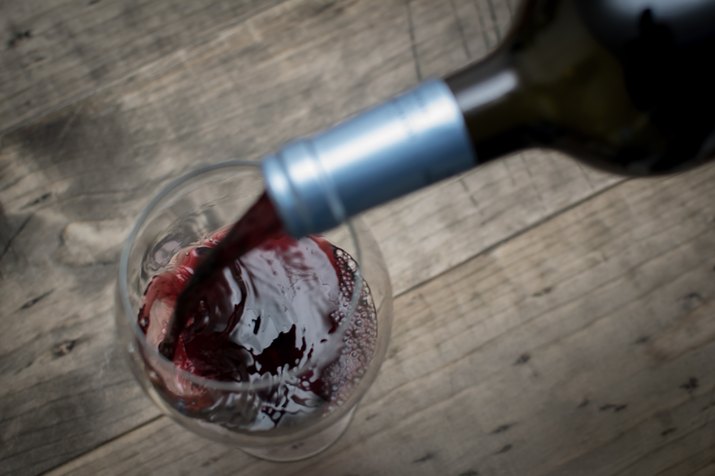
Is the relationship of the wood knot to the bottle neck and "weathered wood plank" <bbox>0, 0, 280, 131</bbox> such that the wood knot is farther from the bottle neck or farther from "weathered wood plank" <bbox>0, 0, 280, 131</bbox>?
the bottle neck

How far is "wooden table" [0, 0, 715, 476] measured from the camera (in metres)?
0.72

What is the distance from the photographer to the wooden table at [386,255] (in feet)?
2.37

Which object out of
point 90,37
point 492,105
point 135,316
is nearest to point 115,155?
point 90,37

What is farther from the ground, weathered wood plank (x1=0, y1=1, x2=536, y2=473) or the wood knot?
weathered wood plank (x1=0, y1=1, x2=536, y2=473)

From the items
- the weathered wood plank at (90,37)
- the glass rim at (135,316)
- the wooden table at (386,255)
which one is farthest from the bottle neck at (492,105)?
the weathered wood plank at (90,37)

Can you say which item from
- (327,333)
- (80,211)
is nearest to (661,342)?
(327,333)

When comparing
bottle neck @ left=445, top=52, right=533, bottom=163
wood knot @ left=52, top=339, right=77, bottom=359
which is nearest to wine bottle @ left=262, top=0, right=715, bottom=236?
bottle neck @ left=445, top=52, right=533, bottom=163

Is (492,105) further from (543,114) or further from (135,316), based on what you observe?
(135,316)

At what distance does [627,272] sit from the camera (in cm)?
75

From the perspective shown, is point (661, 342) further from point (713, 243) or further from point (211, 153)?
point (211, 153)

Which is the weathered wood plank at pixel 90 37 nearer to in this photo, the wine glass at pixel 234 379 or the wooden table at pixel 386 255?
the wooden table at pixel 386 255

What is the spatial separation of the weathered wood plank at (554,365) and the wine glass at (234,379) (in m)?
0.11

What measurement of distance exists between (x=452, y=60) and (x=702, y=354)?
364 mm

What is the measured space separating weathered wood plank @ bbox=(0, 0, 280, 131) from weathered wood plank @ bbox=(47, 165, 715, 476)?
336 mm
